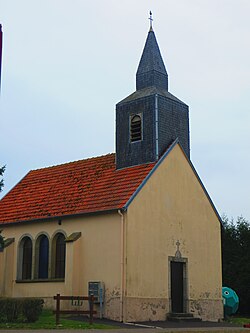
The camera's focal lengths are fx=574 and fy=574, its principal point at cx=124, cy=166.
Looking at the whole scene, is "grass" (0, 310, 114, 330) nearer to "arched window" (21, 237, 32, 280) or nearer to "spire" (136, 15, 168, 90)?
"arched window" (21, 237, 32, 280)

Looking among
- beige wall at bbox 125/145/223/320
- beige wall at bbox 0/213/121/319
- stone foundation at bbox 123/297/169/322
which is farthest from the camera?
beige wall at bbox 125/145/223/320

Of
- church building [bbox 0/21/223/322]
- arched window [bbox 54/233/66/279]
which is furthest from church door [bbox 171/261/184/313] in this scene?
arched window [bbox 54/233/66/279]

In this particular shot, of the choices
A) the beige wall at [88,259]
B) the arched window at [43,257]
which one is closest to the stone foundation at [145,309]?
the beige wall at [88,259]

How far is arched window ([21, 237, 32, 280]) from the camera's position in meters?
32.4

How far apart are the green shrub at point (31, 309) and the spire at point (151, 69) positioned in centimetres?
1526

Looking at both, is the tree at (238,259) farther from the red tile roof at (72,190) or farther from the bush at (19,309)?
the bush at (19,309)

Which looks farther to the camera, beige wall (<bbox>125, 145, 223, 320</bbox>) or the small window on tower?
the small window on tower

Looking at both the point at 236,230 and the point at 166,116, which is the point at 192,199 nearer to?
the point at 166,116

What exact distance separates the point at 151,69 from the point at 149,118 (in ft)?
12.2

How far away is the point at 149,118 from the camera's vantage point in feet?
102

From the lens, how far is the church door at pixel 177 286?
29.8 metres

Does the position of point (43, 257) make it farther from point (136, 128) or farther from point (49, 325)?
point (49, 325)

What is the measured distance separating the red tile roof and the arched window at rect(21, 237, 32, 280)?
4.45 feet

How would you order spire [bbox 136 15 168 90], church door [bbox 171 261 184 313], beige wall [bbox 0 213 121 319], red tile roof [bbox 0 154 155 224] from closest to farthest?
beige wall [bbox 0 213 121 319] < red tile roof [bbox 0 154 155 224] < church door [bbox 171 261 184 313] < spire [bbox 136 15 168 90]
